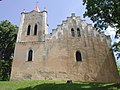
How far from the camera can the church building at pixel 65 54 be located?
23219mm

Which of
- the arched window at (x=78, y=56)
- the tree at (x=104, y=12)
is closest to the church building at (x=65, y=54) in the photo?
the arched window at (x=78, y=56)

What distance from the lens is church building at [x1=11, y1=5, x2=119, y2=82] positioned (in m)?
23.2

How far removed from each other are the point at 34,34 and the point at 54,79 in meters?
8.09

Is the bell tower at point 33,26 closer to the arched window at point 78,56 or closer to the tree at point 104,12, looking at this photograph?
the arched window at point 78,56

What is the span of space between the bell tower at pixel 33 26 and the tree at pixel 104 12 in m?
10.8

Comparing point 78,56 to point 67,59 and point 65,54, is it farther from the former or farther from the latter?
point 65,54

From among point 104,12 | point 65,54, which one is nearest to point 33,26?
point 65,54

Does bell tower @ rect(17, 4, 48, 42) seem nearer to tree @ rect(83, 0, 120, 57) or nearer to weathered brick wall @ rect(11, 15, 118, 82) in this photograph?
weathered brick wall @ rect(11, 15, 118, 82)

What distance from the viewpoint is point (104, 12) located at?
16531 mm

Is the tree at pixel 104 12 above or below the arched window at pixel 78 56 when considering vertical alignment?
above

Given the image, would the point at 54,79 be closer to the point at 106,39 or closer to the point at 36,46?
the point at 36,46

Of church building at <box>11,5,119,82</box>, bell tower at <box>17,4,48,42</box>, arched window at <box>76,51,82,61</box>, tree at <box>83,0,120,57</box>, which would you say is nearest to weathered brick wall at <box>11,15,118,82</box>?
church building at <box>11,5,119,82</box>

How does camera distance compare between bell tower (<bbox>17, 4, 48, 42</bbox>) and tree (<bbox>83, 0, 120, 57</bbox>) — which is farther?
bell tower (<bbox>17, 4, 48, 42</bbox>)

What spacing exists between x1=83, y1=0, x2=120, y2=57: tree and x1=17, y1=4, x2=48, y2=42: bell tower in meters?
10.8
